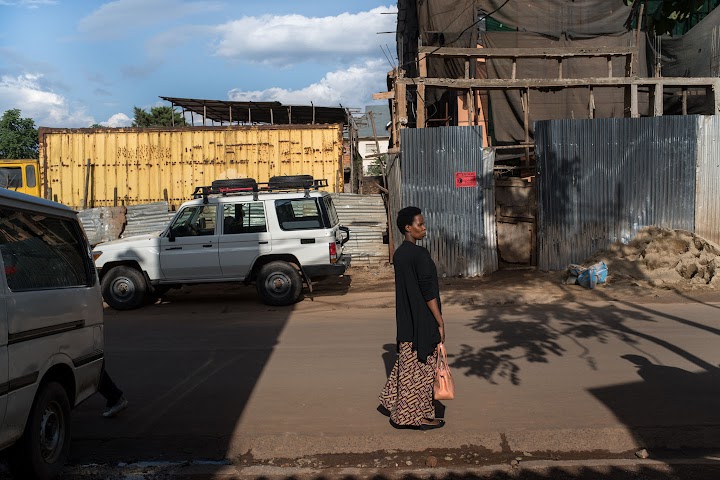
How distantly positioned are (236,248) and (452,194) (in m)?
4.96

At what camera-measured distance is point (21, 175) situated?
756 inches

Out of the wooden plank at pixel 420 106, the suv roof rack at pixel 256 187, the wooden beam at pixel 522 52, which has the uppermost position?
the wooden beam at pixel 522 52

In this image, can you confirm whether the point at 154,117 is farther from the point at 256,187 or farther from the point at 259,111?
the point at 256,187

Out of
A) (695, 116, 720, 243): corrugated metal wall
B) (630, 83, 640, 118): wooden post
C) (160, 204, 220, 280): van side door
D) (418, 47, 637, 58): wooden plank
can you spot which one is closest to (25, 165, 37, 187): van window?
(160, 204, 220, 280): van side door

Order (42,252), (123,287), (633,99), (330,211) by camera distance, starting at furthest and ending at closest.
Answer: (633,99)
(330,211)
(123,287)
(42,252)

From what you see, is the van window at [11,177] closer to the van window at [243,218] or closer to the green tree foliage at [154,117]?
the van window at [243,218]

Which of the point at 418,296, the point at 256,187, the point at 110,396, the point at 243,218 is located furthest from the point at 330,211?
the point at 418,296

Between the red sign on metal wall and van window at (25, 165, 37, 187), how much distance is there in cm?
1282

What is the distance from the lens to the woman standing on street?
200 inches

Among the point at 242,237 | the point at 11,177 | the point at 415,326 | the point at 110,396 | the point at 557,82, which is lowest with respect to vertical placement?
the point at 110,396

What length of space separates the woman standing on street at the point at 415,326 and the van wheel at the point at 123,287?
7.61 meters

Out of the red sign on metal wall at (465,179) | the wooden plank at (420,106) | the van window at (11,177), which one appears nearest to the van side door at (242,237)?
the red sign on metal wall at (465,179)

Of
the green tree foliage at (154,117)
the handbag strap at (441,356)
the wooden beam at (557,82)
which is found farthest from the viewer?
the green tree foliage at (154,117)

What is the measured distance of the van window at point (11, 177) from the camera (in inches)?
738
